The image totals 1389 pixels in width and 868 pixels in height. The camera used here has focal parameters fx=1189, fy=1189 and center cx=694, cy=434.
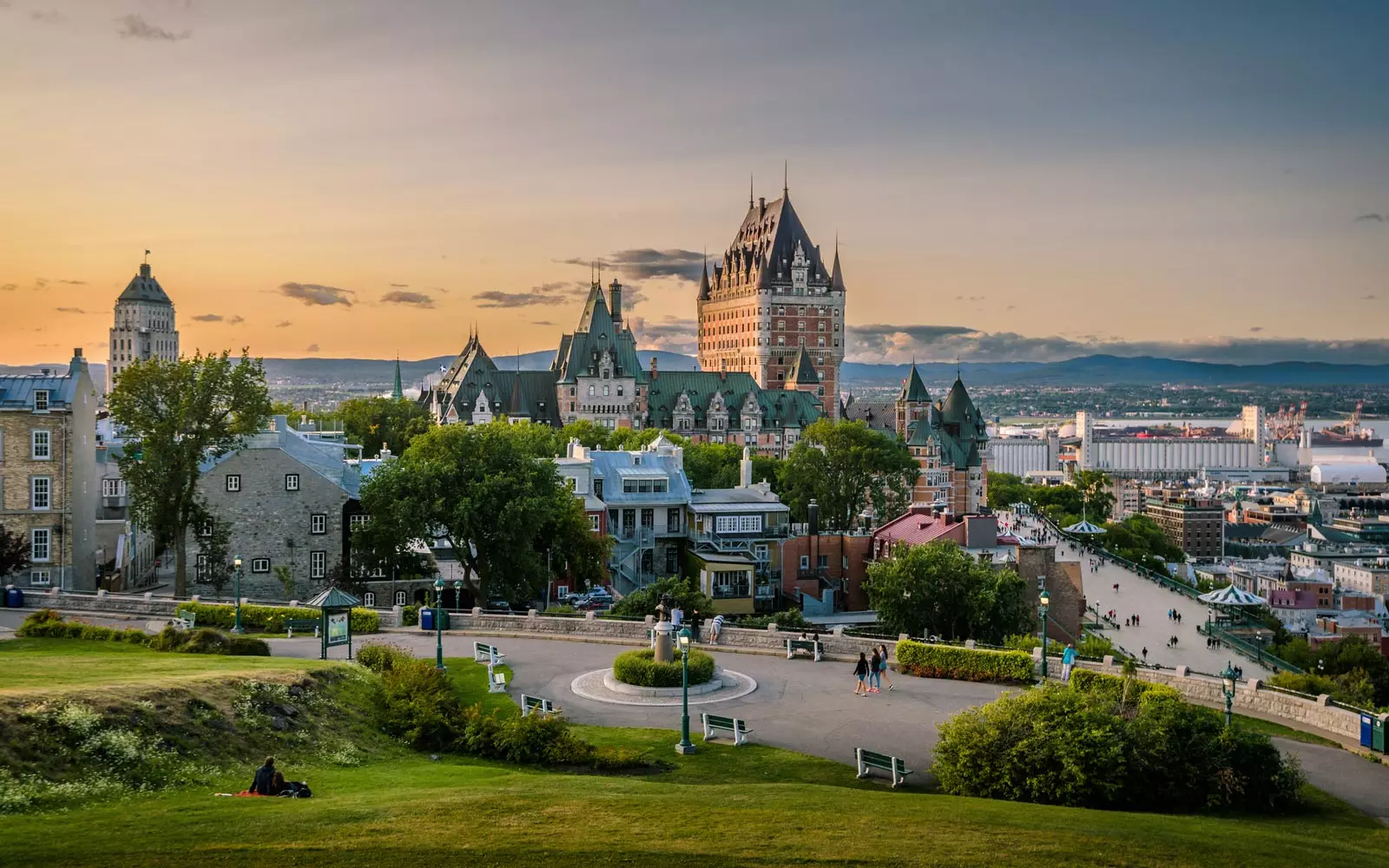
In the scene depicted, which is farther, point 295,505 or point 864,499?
point 864,499

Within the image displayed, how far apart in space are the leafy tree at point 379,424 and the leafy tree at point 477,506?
56189mm

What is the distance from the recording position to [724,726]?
25.8m

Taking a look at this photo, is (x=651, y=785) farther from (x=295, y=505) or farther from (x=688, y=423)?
(x=688, y=423)

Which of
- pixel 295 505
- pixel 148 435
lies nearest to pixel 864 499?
pixel 295 505

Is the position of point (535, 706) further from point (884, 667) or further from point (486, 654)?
point (884, 667)

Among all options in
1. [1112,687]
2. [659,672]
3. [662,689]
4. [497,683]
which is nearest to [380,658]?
[497,683]

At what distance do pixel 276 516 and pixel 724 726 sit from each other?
3044cm

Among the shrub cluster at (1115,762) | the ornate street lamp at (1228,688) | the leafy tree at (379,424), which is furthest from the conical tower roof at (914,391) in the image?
the shrub cluster at (1115,762)

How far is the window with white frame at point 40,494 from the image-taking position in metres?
44.8

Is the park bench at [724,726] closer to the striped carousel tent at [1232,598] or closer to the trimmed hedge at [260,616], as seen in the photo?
the trimmed hedge at [260,616]

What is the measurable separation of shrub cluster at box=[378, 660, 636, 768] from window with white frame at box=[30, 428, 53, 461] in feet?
86.7

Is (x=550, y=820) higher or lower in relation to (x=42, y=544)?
lower

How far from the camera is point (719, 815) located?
57.9 feet

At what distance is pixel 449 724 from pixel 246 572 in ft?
94.1
